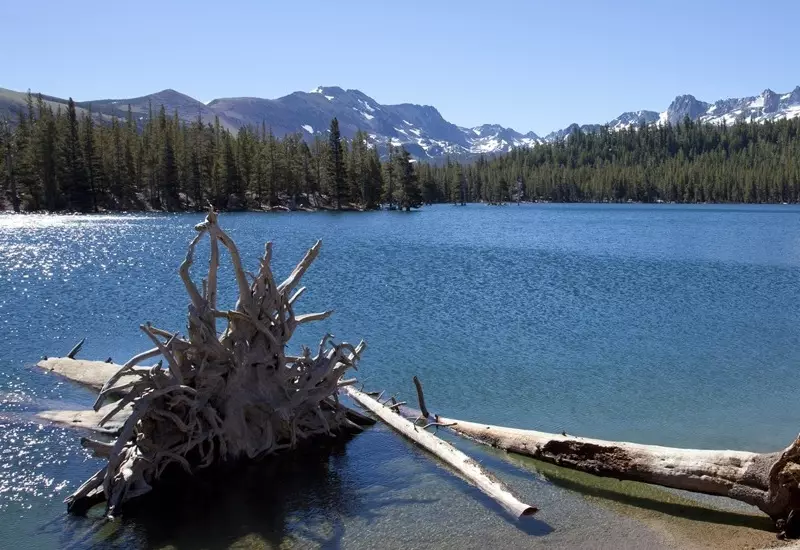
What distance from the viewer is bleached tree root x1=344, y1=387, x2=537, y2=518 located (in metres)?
11.1

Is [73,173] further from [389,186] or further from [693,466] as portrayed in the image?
[693,466]

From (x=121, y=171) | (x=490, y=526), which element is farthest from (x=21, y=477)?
(x=121, y=171)

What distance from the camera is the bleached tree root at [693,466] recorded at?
32.6 ft

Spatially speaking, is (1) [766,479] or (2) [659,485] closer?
(1) [766,479]

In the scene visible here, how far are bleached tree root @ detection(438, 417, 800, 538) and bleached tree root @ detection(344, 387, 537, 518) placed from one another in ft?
5.16

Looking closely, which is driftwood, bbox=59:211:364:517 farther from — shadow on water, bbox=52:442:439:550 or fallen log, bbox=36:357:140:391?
fallen log, bbox=36:357:140:391

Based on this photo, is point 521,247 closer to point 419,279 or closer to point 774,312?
point 419,279

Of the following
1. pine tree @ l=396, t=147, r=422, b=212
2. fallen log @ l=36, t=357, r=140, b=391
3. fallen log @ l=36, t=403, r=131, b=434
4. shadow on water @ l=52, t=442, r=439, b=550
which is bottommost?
shadow on water @ l=52, t=442, r=439, b=550

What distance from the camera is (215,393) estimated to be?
13180 mm

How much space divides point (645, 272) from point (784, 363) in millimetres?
23868

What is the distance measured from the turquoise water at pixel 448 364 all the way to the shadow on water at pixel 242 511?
48 mm

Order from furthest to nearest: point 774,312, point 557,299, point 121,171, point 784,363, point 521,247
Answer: point 121,171 < point 521,247 < point 557,299 < point 774,312 < point 784,363

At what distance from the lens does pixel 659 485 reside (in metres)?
11.9

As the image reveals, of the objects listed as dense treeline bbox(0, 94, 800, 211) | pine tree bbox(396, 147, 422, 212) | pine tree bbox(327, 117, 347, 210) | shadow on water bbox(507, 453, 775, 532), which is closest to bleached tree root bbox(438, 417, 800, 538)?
shadow on water bbox(507, 453, 775, 532)
